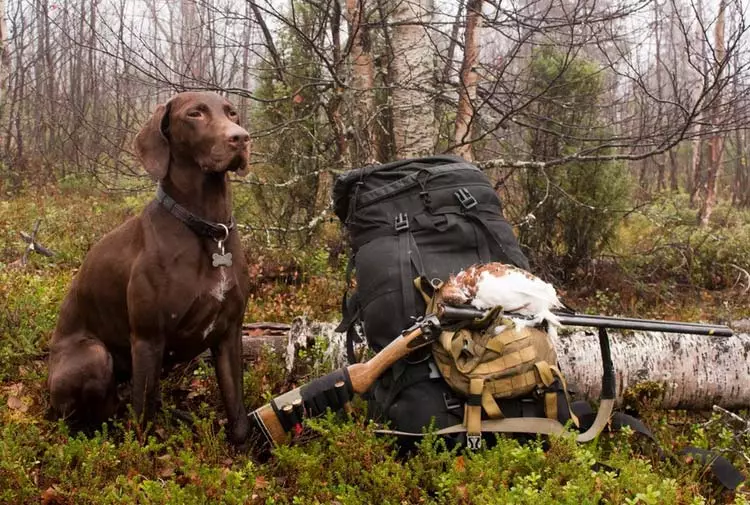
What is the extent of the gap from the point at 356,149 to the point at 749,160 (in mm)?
15003

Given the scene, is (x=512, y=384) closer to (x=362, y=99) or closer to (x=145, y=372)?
(x=145, y=372)

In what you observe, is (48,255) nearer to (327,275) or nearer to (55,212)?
(55,212)

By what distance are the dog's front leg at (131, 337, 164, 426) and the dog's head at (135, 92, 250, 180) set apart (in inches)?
33.1

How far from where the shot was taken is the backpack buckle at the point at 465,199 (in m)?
3.41

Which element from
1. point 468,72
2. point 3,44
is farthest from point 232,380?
point 3,44

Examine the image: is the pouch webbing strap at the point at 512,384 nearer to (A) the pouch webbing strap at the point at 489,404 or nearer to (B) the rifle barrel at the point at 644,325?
(A) the pouch webbing strap at the point at 489,404

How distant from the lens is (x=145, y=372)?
3123 millimetres

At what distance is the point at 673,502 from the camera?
103 inches

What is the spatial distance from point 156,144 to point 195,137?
0.24m

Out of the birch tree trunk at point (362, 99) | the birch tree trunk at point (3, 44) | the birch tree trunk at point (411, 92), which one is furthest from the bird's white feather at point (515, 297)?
the birch tree trunk at point (3, 44)

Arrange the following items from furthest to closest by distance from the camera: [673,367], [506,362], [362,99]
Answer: [362,99] → [673,367] → [506,362]

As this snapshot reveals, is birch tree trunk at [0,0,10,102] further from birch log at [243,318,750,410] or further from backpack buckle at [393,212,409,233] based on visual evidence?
birch log at [243,318,750,410]

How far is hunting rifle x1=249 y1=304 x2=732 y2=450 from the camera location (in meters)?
2.96

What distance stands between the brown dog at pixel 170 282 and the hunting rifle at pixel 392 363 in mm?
396
